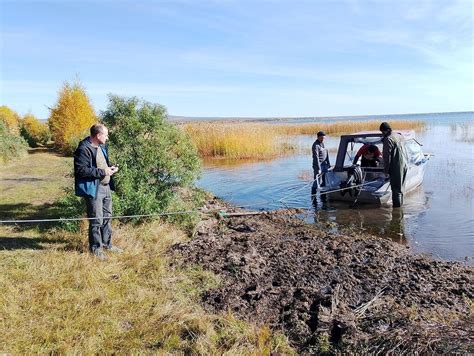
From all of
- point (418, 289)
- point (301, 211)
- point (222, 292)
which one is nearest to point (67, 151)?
point (301, 211)

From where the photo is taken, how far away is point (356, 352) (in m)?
3.26

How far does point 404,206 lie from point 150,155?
6749 millimetres

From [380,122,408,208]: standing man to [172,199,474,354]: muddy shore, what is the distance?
2709 mm

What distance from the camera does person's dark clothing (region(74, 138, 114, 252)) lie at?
5.15 meters

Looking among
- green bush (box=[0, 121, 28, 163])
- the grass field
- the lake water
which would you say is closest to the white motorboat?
the lake water

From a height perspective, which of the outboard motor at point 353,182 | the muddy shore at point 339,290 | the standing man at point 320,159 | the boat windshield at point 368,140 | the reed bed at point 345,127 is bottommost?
the muddy shore at point 339,290

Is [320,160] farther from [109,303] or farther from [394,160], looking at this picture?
[109,303]

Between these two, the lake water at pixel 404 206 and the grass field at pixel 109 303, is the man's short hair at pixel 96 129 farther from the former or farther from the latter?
the lake water at pixel 404 206

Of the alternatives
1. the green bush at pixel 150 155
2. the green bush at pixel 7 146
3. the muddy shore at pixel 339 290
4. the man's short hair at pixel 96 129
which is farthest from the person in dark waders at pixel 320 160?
the green bush at pixel 7 146

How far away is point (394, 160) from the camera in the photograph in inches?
355

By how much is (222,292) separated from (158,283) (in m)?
0.82

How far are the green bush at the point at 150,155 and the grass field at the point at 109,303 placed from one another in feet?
2.96

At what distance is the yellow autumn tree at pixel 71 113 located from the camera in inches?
776

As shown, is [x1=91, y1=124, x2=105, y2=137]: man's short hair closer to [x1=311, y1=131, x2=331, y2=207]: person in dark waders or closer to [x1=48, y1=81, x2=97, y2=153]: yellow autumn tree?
[x1=311, y1=131, x2=331, y2=207]: person in dark waders
